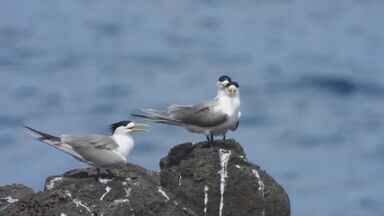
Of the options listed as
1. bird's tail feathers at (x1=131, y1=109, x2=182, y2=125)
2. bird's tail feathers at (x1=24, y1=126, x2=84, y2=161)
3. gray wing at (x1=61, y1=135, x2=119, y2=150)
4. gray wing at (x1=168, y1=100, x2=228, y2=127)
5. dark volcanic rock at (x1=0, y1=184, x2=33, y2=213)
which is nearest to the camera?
dark volcanic rock at (x1=0, y1=184, x2=33, y2=213)

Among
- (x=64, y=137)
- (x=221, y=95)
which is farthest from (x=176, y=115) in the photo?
(x=64, y=137)

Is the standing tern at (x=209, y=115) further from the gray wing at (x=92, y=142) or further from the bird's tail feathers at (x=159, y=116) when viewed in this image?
the gray wing at (x=92, y=142)

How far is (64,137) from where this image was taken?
14.0m

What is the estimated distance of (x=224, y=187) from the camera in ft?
44.0

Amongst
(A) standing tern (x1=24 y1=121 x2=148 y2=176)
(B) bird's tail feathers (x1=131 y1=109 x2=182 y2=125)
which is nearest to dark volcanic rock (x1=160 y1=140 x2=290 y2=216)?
(A) standing tern (x1=24 y1=121 x2=148 y2=176)

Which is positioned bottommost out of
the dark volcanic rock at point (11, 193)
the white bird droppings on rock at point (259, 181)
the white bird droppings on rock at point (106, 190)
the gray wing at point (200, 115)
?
the white bird droppings on rock at point (106, 190)

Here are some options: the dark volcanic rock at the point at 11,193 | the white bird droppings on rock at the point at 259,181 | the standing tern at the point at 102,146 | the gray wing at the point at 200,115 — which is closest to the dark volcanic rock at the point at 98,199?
the standing tern at the point at 102,146

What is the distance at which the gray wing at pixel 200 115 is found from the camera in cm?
1462

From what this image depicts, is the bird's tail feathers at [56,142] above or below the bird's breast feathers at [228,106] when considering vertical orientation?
below

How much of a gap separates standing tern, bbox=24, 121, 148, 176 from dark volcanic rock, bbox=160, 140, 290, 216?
2.18 feet

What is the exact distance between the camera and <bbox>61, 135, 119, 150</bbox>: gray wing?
1381 cm

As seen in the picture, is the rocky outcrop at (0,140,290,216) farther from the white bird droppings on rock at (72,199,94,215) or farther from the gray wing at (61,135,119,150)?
the gray wing at (61,135,119,150)

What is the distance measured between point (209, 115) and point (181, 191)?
1.53m

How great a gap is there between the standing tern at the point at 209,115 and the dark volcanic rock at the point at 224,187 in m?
1.05
